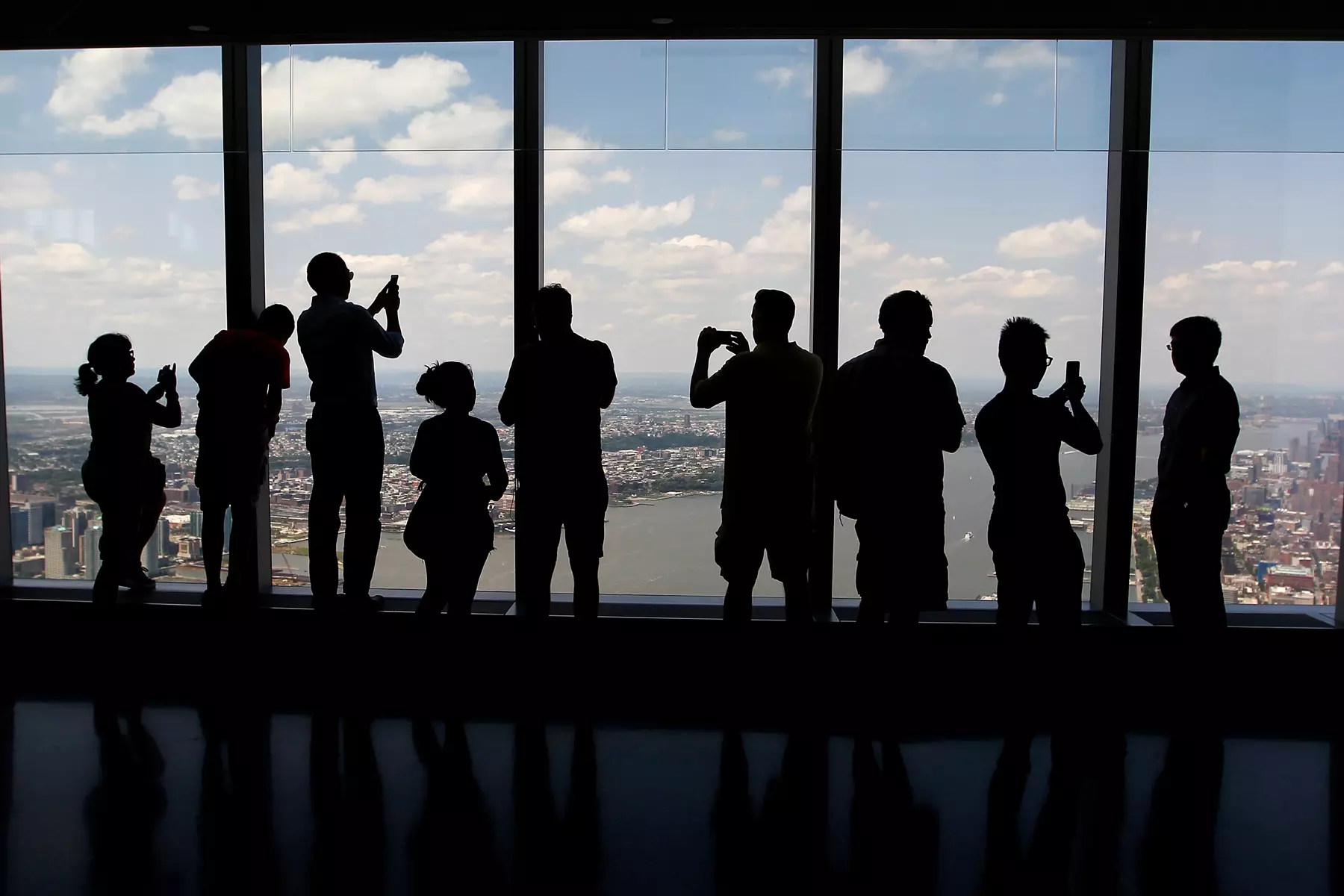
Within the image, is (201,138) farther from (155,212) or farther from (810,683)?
(810,683)

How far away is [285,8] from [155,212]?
4.97 ft

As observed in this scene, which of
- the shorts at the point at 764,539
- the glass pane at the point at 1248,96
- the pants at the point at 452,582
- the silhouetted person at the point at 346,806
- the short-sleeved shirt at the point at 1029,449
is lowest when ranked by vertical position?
the silhouetted person at the point at 346,806

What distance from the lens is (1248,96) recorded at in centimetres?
408

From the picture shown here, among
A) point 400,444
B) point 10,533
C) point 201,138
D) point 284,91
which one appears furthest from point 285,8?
point 10,533

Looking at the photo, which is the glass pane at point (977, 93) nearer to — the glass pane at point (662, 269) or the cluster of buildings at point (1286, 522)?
the glass pane at point (662, 269)

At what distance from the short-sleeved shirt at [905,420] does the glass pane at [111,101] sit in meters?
3.40

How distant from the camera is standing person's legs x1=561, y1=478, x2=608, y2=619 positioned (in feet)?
12.2

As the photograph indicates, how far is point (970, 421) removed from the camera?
4258mm

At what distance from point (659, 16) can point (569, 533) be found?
2147 mm

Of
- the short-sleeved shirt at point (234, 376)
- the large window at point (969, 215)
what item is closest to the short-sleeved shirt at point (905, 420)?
the large window at point (969, 215)

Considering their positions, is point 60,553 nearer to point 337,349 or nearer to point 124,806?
point 337,349

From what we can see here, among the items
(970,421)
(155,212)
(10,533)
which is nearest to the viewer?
(970,421)

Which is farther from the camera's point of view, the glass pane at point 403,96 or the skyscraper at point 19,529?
the skyscraper at point 19,529

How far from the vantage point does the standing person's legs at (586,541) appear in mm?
3709
